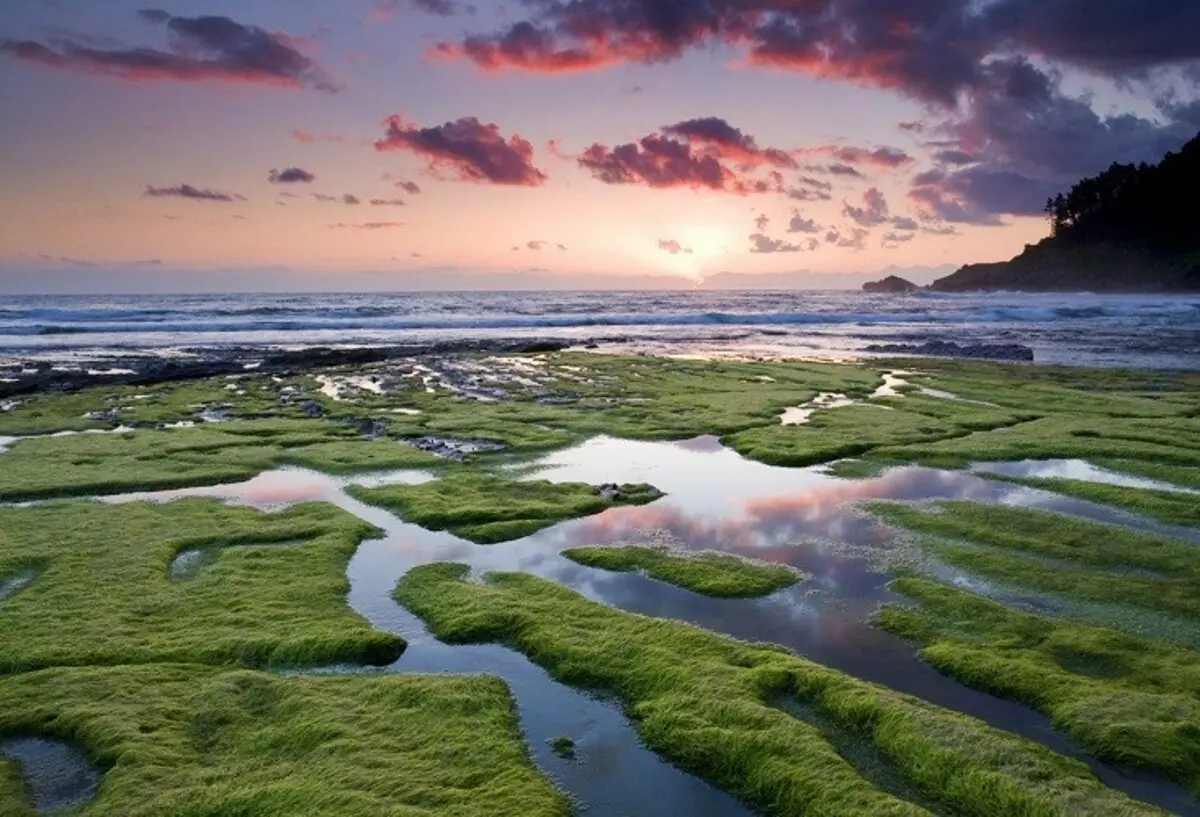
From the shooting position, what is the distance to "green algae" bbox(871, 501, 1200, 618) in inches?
448

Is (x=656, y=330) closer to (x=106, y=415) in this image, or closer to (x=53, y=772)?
(x=106, y=415)

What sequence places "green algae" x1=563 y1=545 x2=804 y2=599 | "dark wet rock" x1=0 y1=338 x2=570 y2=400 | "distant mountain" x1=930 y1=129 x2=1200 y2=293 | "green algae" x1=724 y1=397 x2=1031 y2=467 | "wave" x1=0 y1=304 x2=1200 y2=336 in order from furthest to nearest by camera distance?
"distant mountain" x1=930 y1=129 x2=1200 y2=293 → "wave" x1=0 y1=304 x2=1200 y2=336 → "dark wet rock" x1=0 y1=338 x2=570 y2=400 → "green algae" x1=724 y1=397 x2=1031 y2=467 → "green algae" x1=563 y1=545 x2=804 y2=599

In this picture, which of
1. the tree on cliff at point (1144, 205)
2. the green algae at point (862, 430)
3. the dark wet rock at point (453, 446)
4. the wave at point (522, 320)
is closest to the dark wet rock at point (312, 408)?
the dark wet rock at point (453, 446)

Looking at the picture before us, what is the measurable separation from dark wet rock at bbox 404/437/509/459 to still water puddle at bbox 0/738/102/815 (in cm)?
1380

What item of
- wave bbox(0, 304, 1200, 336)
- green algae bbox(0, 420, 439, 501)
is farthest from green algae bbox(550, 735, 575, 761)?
wave bbox(0, 304, 1200, 336)

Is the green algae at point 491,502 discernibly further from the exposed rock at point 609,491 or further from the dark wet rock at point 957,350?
the dark wet rock at point 957,350

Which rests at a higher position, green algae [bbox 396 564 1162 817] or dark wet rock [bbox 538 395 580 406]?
dark wet rock [bbox 538 395 580 406]

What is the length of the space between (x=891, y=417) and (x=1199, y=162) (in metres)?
177

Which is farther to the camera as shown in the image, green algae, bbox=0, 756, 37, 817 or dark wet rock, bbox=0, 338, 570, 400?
dark wet rock, bbox=0, 338, 570, 400

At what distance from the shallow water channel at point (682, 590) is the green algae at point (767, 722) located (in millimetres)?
292

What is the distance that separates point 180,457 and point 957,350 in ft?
159

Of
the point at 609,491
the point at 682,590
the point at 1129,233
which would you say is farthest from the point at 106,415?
the point at 1129,233

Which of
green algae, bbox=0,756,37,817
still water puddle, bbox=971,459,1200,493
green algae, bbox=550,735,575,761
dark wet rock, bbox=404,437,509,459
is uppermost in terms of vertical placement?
dark wet rock, bbox=404,437,509,459

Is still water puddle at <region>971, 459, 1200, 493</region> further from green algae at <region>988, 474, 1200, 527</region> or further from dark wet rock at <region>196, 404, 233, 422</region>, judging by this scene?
dark wet rock at <region>196, 404, 233, 422</region>
